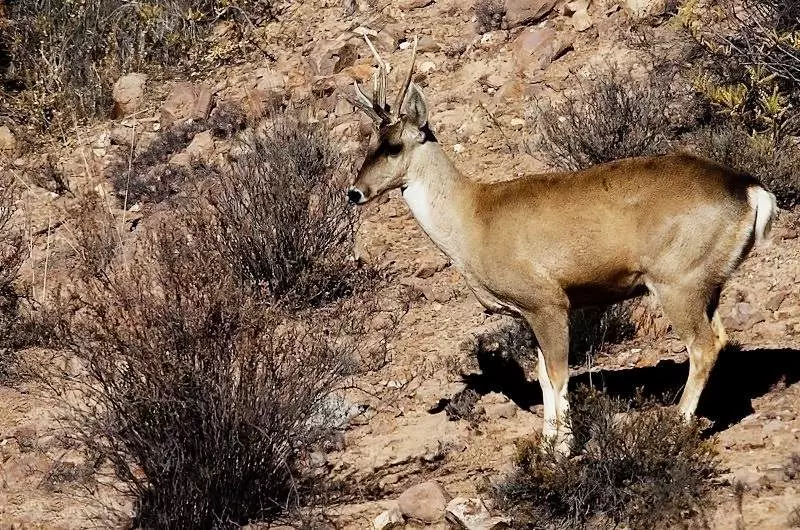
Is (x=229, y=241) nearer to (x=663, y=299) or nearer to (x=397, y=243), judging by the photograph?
(x=397, y=243)

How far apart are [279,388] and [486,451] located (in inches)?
72.7

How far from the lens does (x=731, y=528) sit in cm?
617

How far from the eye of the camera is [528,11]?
44.8 ft

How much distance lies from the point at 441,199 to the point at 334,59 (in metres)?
7.03

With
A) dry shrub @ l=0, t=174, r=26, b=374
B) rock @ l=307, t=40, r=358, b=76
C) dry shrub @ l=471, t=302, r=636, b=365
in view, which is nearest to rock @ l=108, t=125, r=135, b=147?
rock @ l=307, t=40, r=358, b=76

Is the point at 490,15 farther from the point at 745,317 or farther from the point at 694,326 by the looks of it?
the point at 694,326

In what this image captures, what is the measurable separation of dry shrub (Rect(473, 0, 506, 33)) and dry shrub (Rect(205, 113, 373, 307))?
3.82 metres

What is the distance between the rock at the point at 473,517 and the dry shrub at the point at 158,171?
675cm

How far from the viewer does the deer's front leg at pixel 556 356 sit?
720 centimetres

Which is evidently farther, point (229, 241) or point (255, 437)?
point (229, 241)

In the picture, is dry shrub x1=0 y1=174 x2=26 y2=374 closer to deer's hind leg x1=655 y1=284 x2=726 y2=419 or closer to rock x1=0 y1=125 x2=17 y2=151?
rock x1=0 y1=125 x2=17 y2=151

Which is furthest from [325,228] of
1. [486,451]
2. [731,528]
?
[731,528]

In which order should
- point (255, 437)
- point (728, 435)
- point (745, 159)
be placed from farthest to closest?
point (745, 159), point (728, 435), point (255, 437)

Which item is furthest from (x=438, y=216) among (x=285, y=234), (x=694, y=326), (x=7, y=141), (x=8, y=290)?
(x=7, y=141)
